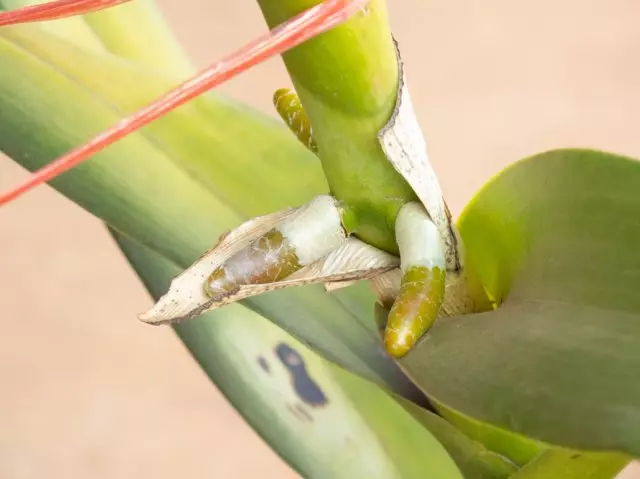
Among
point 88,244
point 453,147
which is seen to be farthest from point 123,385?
point 453,147

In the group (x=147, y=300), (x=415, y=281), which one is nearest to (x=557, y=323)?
(x=415, y=281)

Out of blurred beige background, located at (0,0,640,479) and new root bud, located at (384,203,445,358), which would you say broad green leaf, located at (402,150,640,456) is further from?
blurred beige background, located at (0,0,640,479)

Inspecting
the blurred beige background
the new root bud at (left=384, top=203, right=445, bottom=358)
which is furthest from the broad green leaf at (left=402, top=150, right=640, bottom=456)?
the blurred beige background

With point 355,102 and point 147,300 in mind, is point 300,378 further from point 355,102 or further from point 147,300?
point 147,300

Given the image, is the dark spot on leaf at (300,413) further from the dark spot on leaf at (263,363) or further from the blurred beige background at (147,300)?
the blurred beige background at (147,300)

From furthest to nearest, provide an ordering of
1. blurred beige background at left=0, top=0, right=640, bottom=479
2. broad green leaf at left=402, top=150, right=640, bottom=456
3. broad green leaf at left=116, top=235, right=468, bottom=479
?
blurred beige background at left=0, top=0, right=640, bottom=479 < broad green leaf at left=116, top=235, right=468, bottom=479 < broad green leaf at left=402, top=150, right=640, bottom=456

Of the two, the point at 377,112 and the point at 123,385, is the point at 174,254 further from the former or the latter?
the point at 123,385
